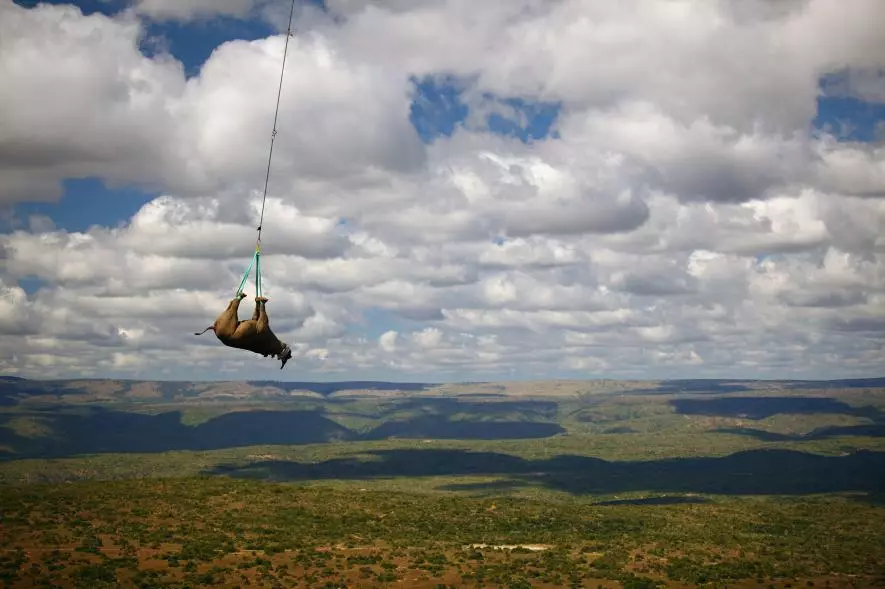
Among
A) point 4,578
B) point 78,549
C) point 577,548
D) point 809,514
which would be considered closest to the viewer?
point 4,578

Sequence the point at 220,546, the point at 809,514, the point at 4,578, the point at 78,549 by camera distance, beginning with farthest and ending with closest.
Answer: the point at 809,514, the point at 220,546, the point at 78,549, the point at 4,578

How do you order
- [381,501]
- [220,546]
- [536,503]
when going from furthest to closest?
[536,503] < [381,501] < [220,546]

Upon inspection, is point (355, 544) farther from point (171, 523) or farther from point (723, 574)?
point (723, 574)

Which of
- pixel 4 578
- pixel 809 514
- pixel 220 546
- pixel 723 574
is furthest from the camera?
pixel 809 514

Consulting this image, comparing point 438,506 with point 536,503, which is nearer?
point 438,506

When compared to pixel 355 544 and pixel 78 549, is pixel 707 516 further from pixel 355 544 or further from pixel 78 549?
pixel 78 549

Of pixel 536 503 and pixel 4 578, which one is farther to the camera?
pixel 536 503

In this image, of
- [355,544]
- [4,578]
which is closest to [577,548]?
[355,544]

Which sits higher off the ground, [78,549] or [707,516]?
[78,549]

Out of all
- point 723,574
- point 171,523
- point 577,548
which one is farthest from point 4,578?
point 723,574
